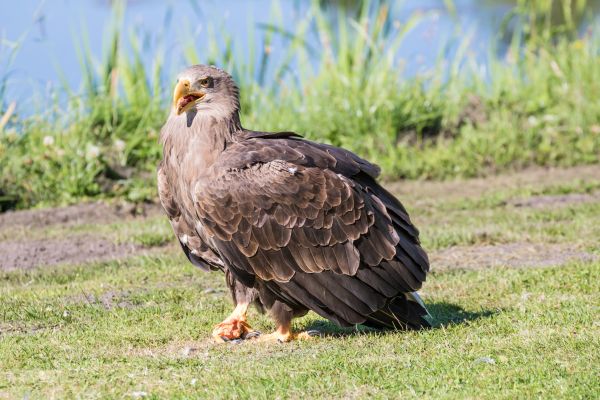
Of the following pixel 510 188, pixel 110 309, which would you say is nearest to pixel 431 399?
pixel 110 309

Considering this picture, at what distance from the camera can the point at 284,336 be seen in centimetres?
599

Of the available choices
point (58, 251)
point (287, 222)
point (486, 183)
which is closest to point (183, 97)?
point (287, 222)

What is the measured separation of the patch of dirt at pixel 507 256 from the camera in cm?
762

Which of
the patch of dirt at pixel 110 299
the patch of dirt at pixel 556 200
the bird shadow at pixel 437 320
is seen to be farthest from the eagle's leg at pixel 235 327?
the patch of dirt at pixel 556 200

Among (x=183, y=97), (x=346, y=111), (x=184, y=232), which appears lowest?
(x=346, y=111)

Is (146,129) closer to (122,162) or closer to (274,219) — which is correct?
(122,162)

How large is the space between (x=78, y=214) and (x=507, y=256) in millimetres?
3880

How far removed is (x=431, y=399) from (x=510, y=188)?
575 cm

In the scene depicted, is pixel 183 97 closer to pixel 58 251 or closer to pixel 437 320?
pixel 437 320

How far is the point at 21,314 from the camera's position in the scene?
656cm

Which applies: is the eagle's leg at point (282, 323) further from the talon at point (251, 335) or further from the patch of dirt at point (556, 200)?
the patch of dirt at point (556, 200)

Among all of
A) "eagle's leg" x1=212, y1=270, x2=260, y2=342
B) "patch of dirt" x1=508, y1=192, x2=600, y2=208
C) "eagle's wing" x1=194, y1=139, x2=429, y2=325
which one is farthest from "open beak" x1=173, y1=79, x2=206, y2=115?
"patch of dirt" x1=508, y1=192, x2=600, y2=208

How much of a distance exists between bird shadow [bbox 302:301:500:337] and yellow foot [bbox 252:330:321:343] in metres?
0.08

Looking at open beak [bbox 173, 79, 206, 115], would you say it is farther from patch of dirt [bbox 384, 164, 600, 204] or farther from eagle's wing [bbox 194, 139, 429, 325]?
patch of dirt [bbox 384, 164, 600, 204]
